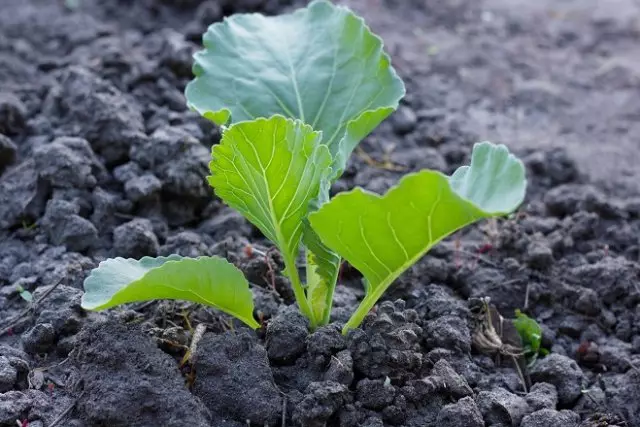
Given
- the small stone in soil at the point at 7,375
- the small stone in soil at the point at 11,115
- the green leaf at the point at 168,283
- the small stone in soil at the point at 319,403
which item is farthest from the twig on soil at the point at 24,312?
the small stone in soil at the point at 11,115

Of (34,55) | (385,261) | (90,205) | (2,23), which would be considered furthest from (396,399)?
(2,23)

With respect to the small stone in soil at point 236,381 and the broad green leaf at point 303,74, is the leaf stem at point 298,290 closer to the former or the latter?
the small stone in soil at point 236,381

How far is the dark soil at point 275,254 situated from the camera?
1.71m

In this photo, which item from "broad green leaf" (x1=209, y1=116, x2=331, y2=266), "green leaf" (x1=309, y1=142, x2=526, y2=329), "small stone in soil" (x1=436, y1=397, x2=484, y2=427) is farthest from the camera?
"small stone in soil" (x1=436, y1=397, x2=484, y2=427)

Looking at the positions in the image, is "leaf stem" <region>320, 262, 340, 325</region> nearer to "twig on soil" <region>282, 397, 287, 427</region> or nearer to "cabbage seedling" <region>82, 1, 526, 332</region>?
"cabbage seedling" <region>82, 1, 526, 332</region>

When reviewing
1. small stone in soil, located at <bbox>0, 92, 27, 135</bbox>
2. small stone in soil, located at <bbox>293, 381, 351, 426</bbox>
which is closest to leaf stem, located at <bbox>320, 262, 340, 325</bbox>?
small stone in soil, located at <bbox>293, 381, 351, 426</bbox>

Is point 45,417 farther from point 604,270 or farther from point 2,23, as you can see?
point 2,23

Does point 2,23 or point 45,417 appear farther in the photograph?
point 2,23

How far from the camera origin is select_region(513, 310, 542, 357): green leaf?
2.06 meters

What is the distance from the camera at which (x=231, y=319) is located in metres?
1.93

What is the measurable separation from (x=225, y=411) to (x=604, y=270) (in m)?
1.10

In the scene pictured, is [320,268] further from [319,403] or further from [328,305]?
[319,403]

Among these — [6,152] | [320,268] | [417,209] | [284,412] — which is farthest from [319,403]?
[6,152]

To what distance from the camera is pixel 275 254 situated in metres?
2.16
